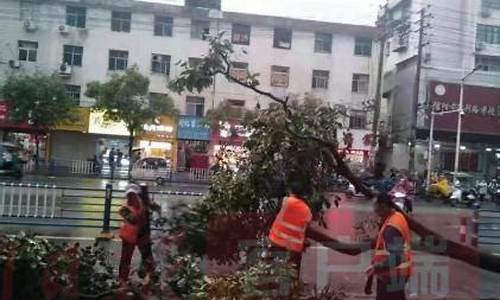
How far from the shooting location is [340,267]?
711 cm

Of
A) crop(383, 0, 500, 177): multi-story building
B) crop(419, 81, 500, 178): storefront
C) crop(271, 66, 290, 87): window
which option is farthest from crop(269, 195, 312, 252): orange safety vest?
crop(419, 81, 500, 178): storefront

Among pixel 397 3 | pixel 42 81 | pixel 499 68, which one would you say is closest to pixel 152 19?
pixel 42 81

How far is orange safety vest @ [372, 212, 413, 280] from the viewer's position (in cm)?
415

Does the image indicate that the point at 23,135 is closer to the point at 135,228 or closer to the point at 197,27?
the point at 197,27

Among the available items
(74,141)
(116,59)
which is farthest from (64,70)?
(74,141)

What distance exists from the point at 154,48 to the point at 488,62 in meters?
16.6

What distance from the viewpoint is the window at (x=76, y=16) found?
2547 centimetres

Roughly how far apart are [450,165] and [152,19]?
15.0m

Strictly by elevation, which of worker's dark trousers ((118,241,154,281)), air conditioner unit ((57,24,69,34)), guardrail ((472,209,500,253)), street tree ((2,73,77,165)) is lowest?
guardrail ((472,209,500,253))

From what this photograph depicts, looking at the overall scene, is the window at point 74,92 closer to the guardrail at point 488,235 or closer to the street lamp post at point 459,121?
the street lamp post at point 459,121

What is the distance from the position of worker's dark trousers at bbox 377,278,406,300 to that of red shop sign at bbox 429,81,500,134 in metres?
24.9

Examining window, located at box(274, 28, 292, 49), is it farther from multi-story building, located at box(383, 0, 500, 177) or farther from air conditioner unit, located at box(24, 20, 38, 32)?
air conditioner unit, located at box(24, 20, 38, 32)

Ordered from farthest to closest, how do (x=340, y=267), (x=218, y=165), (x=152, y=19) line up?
(x=152, y=19) < (x=340, y=267) < (x=218, y=165)

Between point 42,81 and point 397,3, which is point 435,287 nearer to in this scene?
point 42,81
